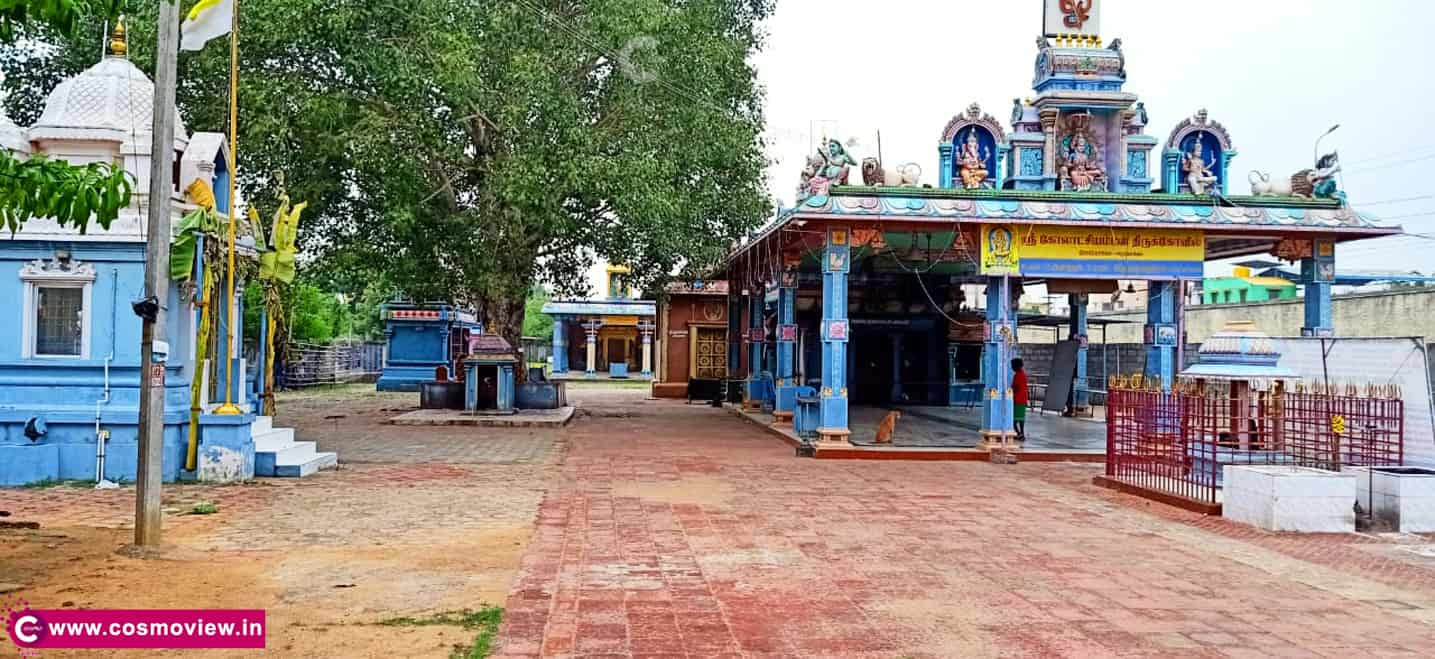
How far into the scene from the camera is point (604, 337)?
169 feet

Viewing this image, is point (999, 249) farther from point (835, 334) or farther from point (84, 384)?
point (84, 384)

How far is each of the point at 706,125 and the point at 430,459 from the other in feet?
28.2

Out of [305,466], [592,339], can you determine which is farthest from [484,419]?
[592,339]

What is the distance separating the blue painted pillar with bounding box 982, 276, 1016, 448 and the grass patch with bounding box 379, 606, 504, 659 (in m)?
11.3

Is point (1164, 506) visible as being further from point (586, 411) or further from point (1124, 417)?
point (586, 411)

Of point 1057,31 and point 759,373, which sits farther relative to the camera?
point 759,373

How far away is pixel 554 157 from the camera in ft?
62.5

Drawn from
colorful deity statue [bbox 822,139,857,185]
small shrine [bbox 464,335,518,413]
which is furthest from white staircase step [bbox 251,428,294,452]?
Result: colorful deity statue [bbox 822,139,857,185]

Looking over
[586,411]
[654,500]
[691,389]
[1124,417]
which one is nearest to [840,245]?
[1124,417]

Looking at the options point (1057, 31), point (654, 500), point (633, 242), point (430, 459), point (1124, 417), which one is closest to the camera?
point (654, 500)
